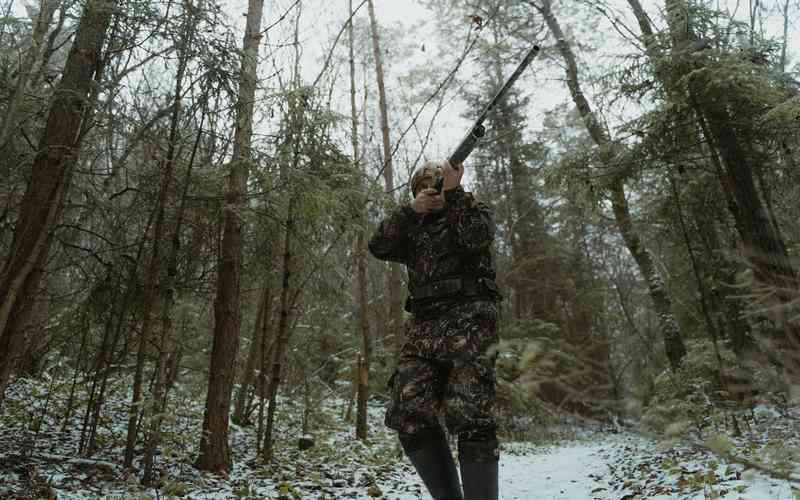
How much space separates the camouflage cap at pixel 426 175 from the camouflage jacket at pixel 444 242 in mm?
204

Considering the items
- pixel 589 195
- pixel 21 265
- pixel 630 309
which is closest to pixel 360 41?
pixel 589 195

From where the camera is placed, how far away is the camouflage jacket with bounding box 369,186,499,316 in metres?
2.94

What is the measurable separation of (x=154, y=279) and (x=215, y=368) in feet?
Answer: 4.40

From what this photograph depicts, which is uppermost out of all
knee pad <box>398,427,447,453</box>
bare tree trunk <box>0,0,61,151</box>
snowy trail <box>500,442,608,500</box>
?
bare tree trunk <box>0,0,61,151</box>

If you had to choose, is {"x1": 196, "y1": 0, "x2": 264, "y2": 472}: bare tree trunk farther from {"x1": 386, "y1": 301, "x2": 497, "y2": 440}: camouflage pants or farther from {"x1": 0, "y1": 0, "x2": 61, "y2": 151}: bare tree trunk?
{"x1": 386, "y1": 301, "x2": 497, "y2": 440}: camouflage pants

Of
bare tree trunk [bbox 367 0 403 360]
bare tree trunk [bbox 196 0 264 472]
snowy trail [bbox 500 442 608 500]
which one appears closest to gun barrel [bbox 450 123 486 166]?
bare tree trunk [bbox 196 0 264 472]

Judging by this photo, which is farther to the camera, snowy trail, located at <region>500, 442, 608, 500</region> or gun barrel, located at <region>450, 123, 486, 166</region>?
snowy trail, located at <region>500, 442, 608, 500</region>

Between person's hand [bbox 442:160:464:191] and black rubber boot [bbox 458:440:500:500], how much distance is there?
144 centimetres

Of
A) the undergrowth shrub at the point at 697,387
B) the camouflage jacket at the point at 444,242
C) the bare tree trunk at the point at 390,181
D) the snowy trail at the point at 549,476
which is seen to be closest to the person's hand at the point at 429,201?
the camouflage jacket at the point at 444,242

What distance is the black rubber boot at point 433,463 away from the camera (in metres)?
2.69

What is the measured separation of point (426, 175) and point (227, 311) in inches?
119

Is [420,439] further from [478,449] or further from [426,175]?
[426,175]

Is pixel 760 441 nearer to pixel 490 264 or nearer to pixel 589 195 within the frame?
pixel 589 195

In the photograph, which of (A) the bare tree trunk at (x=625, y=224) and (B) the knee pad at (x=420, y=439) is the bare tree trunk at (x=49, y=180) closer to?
(B) the knee pad at (x=420, y=439)
